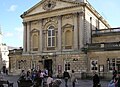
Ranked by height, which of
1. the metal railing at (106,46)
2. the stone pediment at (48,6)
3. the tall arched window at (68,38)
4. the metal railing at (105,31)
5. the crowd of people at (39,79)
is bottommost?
the crowd of people at (39,79)

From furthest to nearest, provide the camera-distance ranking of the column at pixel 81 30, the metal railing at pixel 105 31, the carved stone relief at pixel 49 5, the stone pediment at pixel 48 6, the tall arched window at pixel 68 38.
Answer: the carved stone relief at pixel 49 5 < the stone pediment at pixel 48 6 < the tall arched window at pixel 68 38 < the metal railing at pixel 105 31 < the column at pixel 81 30

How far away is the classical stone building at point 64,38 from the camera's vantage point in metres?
39.2

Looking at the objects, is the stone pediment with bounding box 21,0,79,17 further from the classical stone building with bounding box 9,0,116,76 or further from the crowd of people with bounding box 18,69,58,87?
the crowd of people with bounding box 18,69,58,87

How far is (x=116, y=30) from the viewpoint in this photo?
40969 millimetres

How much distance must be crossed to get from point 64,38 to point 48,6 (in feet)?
21.3

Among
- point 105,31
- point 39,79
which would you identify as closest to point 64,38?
point 105,31

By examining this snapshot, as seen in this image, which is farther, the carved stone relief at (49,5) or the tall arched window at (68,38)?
the carved stone relief at (49,5)

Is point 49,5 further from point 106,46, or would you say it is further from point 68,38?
point 106,46

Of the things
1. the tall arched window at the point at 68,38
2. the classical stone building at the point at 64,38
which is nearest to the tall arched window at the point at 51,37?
the classical stone building at the point at 64,38

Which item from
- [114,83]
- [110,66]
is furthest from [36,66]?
[114,83]

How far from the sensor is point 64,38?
4256cm

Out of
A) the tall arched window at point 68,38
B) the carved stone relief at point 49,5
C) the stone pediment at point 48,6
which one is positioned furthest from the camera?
the carved stone relief at point 49,5

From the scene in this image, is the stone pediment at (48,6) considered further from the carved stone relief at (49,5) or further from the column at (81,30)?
the column at (81,30)

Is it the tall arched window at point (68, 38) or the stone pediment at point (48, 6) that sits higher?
the stone pediment at point (48, 6)
